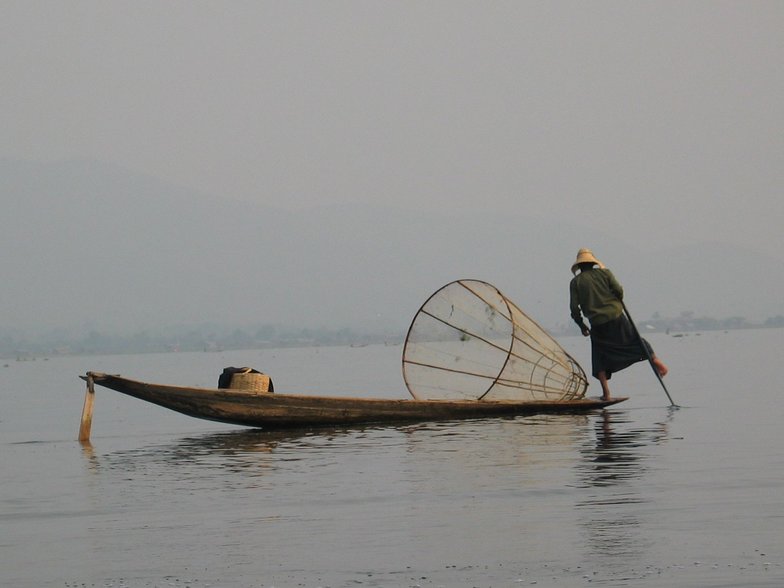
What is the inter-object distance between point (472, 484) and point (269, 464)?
9.74ft

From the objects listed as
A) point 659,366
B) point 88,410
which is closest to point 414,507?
point 88,410

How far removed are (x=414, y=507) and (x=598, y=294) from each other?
852cm

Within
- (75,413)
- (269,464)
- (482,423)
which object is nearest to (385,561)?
(269,464)

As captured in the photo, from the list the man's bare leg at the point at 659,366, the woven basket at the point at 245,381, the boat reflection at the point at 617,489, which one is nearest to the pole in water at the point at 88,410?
the woven basket at the point at 245,381

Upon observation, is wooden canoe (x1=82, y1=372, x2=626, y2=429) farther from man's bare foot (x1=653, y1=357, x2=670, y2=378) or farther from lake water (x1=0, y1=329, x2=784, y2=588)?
man's bare foot (x1=653, y1=357, x2=670, y2=378)

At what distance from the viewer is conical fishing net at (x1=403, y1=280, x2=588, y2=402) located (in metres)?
18.2

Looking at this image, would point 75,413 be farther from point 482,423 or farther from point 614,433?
point 614,433

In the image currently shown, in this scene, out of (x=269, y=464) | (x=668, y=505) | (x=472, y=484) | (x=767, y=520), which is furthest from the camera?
(x=269, y=464)

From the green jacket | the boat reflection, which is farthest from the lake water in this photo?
the green jacket

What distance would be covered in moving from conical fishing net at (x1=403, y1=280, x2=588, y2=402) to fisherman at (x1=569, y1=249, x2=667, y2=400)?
87 cm

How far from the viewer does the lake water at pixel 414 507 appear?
6.98m

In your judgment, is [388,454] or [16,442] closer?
[388,454]

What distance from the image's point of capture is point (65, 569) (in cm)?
750

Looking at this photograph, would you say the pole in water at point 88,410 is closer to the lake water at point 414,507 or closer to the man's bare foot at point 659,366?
the lake water at point 414,507
